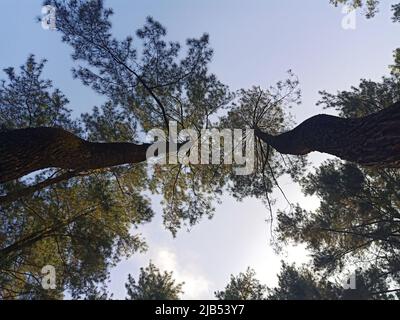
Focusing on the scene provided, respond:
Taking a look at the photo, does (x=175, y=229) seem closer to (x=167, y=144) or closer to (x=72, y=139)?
(x=167, y=144)

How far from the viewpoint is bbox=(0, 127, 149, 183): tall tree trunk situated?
387 cm

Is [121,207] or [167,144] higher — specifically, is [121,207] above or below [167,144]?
below

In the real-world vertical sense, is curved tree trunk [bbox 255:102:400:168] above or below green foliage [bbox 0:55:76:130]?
below

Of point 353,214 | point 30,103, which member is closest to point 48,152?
point 30,103

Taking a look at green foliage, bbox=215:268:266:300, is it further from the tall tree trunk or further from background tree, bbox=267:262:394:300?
the tall tree trunk

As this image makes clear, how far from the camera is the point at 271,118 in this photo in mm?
7867

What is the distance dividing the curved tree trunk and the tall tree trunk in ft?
7.95

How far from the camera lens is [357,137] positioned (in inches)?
152

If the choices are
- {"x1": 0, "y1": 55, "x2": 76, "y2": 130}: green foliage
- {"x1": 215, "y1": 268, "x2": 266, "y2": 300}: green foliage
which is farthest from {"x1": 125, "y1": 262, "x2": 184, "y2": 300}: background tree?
{"x1": 0, "y1": 55, "x2": 76, "y2": 130}: green foliage

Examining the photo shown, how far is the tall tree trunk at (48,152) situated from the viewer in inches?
152

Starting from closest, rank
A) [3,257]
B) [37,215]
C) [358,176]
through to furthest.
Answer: [3,257], [37,215], [358,176]
